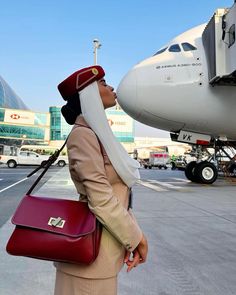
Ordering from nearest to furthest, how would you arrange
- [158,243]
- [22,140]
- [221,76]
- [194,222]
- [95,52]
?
[158,243] < [194,222] < [221,76] < [95,52] < [22,140]

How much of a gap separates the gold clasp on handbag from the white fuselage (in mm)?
9045

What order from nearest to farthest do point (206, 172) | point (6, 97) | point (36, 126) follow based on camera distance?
point (206, 172)
point (36, 126)
point (6, 97)

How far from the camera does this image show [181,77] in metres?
10.5

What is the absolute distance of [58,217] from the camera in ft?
5.15

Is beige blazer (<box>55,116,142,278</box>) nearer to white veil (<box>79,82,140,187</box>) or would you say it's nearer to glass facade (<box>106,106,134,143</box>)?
white veil (<box>79,82,140,187</box>)

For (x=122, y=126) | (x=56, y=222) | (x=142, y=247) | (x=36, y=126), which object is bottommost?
(x=142, y=247)

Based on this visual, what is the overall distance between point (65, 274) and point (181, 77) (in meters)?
9.43

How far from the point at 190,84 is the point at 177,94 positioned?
0.49 m

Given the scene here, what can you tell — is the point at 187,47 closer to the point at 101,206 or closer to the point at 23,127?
the point at 101,206

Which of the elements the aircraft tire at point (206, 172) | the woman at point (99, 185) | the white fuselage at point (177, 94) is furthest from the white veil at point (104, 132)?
the aircraft tire at point (206, 172)

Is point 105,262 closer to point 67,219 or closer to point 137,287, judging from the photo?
point 67,219

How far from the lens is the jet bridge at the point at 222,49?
9.97m

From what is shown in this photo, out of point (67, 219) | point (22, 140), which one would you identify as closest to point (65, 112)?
point (67, 219)

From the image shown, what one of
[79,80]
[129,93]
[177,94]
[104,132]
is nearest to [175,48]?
[177,94]
